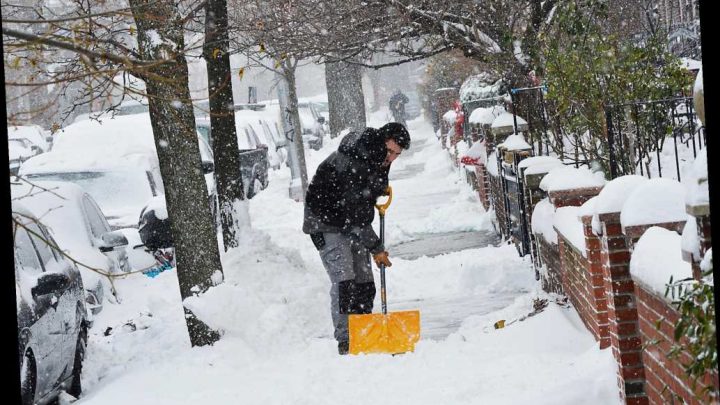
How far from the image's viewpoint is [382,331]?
7836 millimetres

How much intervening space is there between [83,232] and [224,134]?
219cm

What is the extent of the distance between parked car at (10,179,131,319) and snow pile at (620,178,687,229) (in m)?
6.87

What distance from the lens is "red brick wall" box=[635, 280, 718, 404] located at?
415 cm

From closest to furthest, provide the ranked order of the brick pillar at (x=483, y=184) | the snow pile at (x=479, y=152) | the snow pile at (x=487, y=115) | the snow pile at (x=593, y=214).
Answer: the snow pile at (x=593, y=214)
the snow pile at (x=487, y=115)
the snow pile at (x=479, y=152)
the brick pillar at (x=483, y=184)

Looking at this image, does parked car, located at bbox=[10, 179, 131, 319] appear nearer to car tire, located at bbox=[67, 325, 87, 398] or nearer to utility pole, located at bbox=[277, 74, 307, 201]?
car tire, located at bbox=[67, 325, 87, 398]

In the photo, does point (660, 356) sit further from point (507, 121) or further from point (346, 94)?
point (346, 94)

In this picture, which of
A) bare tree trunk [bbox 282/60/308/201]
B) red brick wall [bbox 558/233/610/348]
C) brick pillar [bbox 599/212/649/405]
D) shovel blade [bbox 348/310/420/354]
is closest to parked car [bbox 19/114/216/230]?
bare tree trunk [bbox 282/60/308/201]

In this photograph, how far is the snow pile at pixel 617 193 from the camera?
16.6 ft

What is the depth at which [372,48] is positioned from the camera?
12508 millimetres

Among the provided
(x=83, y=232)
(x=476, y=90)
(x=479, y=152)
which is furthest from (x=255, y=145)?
(x=83, y=232)

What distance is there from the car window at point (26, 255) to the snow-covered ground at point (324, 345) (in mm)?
1054

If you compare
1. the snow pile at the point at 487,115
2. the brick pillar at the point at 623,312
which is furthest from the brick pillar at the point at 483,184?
the brick pillar at the point at 623,312

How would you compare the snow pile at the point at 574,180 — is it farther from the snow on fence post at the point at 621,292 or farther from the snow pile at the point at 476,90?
the snow pile at the point at 476,90

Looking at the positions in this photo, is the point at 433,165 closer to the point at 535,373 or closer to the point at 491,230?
the point at 491,230
